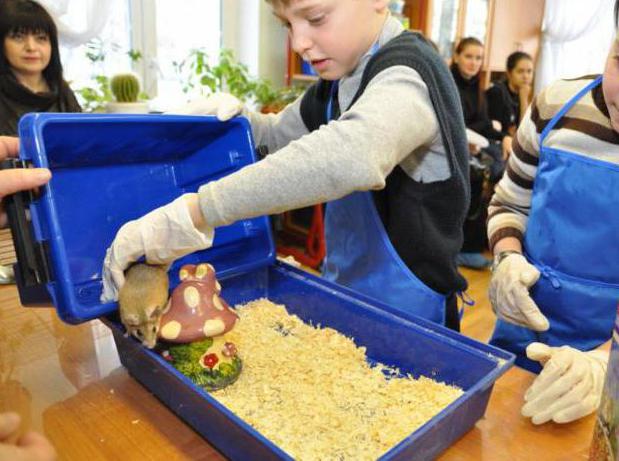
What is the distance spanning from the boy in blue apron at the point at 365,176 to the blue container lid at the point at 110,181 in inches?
2.6

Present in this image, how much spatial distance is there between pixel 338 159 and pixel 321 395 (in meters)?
0.33

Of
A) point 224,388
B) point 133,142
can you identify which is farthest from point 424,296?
point 133,142

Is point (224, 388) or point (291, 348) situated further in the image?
point (291, 348)

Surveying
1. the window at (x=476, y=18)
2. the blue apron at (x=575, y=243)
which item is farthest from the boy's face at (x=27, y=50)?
the window at (x=476, y=18)

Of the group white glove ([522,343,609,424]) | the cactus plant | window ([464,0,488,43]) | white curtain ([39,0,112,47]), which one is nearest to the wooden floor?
white glove ([522,343,609,424])

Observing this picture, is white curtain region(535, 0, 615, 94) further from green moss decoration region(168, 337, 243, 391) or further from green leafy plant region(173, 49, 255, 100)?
green moss decoration region(168, 337, 243, 391)

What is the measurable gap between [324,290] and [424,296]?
0.16m

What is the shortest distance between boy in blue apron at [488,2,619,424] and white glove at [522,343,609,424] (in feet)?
0.47

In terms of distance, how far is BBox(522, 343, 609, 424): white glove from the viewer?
61 cm

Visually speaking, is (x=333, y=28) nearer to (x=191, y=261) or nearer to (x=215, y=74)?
(x=191, y=261)

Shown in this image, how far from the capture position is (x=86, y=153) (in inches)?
32.0

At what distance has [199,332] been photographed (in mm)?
681

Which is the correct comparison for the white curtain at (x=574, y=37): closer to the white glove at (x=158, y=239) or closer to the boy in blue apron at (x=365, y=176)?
the boy in blue apron at (x=365, y=176)

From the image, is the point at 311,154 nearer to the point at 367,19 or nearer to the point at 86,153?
the point at 367,19
